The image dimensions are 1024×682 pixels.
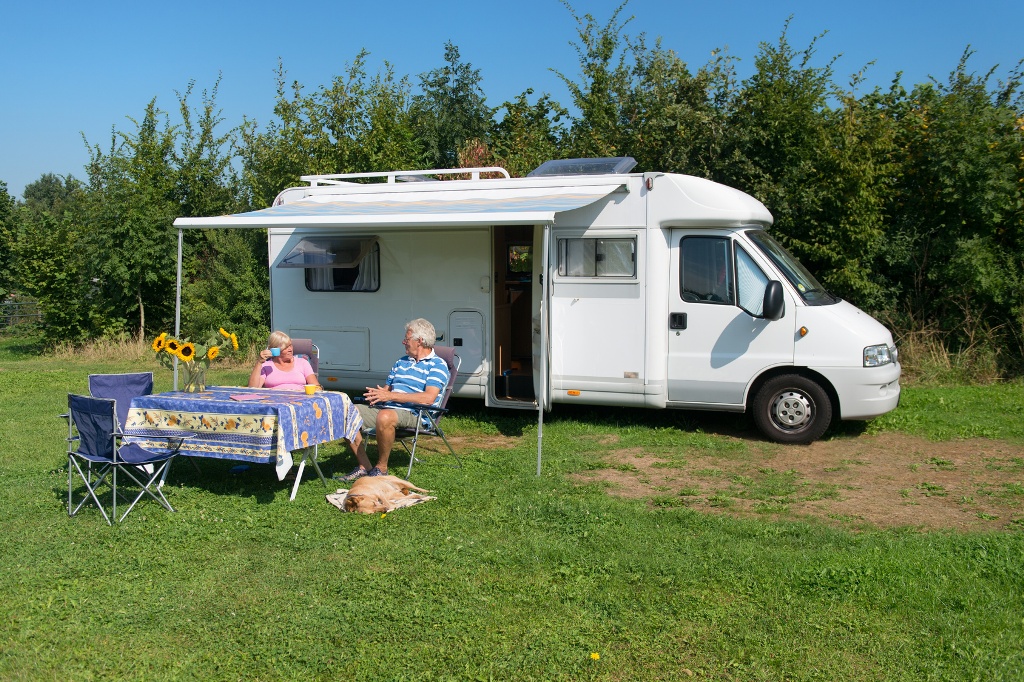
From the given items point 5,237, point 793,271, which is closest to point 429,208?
point 793,271

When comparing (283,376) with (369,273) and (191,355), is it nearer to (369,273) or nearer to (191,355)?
(191,355)

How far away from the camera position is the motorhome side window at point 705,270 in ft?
27.1

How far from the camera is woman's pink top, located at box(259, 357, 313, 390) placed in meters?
7.18

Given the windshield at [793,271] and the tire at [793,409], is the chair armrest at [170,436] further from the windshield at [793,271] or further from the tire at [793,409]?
the windshield at [793,271]

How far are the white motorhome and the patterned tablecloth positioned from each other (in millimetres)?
2065

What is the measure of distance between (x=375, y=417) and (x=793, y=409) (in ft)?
12.7

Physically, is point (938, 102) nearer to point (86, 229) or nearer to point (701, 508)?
point (701, 508)

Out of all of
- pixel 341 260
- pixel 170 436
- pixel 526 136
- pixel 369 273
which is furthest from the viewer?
pixel 526 136

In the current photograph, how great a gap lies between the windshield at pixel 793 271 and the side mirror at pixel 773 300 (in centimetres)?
29

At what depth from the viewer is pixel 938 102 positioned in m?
11.7

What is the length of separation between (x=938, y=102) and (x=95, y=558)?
37.3 ft

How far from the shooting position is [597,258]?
856cm

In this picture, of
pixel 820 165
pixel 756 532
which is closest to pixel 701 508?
pixel 756 532

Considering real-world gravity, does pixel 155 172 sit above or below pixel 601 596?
above
